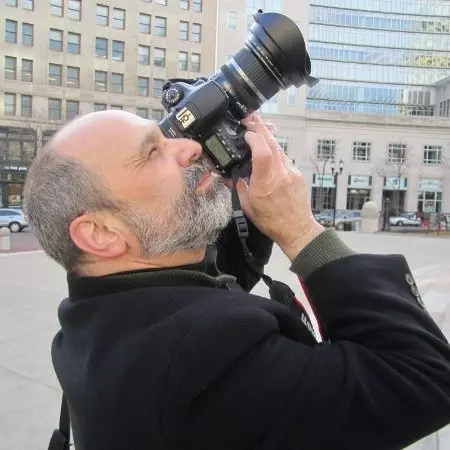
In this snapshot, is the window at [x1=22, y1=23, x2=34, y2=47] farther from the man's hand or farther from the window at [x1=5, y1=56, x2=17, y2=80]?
the man's hand

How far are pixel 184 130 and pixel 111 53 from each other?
43856 mm

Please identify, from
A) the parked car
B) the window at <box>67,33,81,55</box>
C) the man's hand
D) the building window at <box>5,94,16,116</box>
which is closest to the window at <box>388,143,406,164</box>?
the window at <box>67,33,81,55</box>

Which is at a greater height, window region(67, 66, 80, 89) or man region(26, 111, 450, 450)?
window region(67, 66, 80, 89)

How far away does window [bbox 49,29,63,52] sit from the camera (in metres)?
39.9

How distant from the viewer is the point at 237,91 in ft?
4.88

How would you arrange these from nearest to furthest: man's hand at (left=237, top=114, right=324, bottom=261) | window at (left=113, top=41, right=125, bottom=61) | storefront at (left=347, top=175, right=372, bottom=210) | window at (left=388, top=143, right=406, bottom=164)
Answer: man's hand at (left=237, top=114, right=324, bottom=261), window at (left=113, top=41, right=125, bottom=61), window at (left=388, top=143, right=406, bottom=164), storefront at (left=347, top=175, right=372, bottom=210)

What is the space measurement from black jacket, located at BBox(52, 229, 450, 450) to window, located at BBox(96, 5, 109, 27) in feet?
147

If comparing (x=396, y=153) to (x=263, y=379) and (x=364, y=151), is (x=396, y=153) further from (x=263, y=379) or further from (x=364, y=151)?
(x=263, y=379)

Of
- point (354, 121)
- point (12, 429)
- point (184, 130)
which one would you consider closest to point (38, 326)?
point (12, 429)

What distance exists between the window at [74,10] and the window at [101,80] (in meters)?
4.45

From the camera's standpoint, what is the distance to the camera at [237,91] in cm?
138

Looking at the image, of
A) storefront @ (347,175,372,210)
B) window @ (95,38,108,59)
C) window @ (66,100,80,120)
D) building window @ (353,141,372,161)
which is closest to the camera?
window @ (66,100,80,120)

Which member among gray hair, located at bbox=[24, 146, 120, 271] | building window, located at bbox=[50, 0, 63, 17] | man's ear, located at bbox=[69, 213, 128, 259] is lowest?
man's ear, located at bbox=[69, 213, 128, 259]

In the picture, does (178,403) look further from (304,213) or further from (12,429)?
(12,429)
